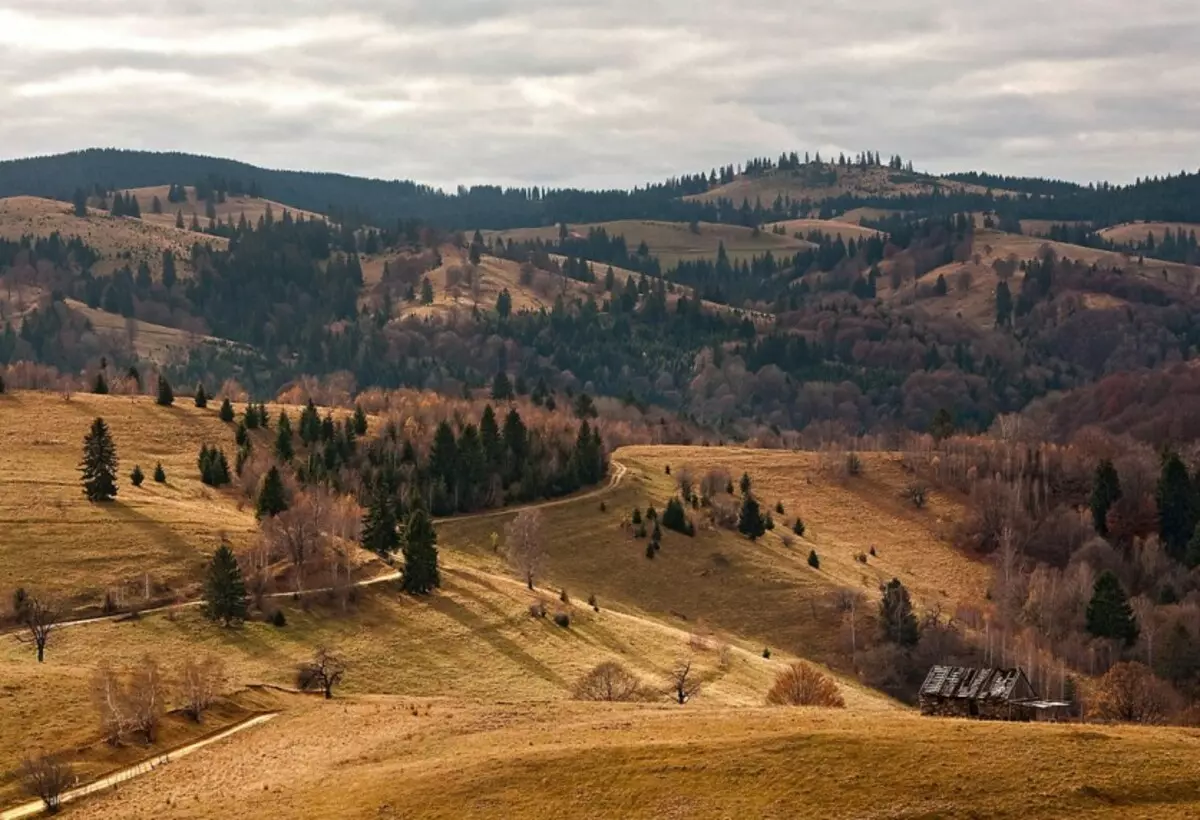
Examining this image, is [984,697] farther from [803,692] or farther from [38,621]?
[38,621]

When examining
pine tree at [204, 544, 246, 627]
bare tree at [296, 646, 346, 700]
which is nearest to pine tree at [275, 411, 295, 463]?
pine tree at [204, 544, 246, 627]

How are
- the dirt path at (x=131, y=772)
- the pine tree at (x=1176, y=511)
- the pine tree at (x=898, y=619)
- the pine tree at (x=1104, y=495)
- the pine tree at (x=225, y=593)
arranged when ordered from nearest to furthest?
the dirt path at (x=131, y=772) < the pine tree at (x=225, y=593) < the pine tree at (x=898, y=619) < the pine tree at (x=1176, y=511) < the pine tree at (x=1104, y=495)

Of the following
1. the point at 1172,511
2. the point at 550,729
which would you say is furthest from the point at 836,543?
the point at 550,729

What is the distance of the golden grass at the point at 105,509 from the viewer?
10375 centimetres

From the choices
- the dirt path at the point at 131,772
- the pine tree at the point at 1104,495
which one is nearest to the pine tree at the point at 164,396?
the dirt path at the point at 131,772

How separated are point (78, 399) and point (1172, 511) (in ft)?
480

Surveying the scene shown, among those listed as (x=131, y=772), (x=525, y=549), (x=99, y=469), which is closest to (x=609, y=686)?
(x=131, y=772)

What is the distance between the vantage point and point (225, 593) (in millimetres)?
99250

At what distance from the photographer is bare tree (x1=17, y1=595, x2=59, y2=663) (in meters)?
88.9

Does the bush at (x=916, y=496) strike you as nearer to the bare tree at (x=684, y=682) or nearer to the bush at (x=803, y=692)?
the bare tree at (x=684, y=682)

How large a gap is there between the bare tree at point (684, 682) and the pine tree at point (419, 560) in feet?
74.1

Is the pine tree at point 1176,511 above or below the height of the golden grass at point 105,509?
below

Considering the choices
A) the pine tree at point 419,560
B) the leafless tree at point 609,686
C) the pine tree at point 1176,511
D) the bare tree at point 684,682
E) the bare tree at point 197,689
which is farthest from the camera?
the pine tree at point 1176,511

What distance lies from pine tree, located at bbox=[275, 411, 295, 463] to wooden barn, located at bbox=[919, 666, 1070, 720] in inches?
3984
